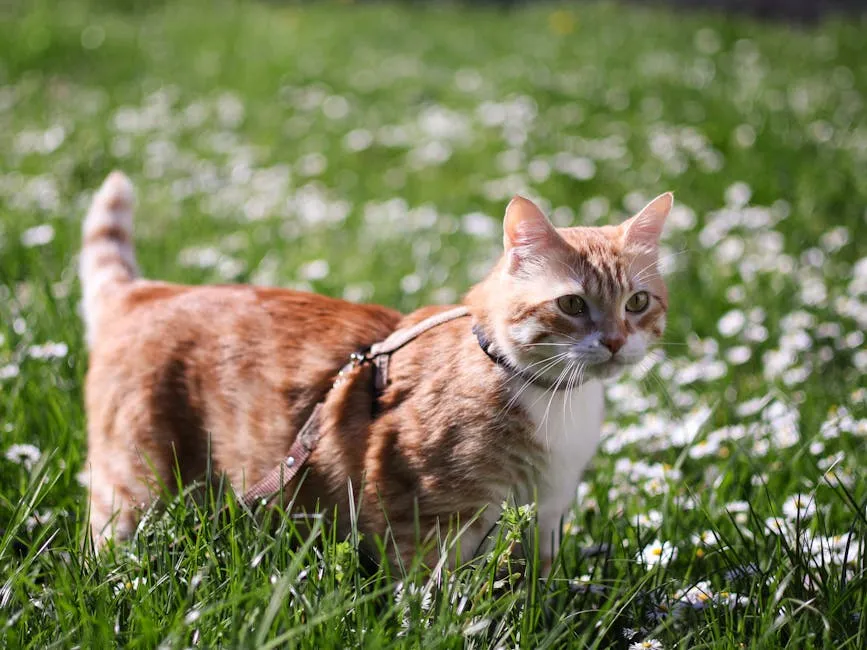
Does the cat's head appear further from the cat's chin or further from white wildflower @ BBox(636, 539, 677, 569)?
white wildflower @ BBox(636, 539, 677, 569)

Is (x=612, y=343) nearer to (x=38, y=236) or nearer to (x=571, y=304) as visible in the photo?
(x=571, y=304)

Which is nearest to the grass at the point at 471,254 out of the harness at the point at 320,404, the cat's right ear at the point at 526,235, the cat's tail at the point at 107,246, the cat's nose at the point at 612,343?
the harness at the point at 320,404

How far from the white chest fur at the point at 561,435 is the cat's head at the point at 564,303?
57 millimetres

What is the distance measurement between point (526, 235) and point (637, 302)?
307mm

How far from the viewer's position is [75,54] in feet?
25.4

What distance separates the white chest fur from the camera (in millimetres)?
2031

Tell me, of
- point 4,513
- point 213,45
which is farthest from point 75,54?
point 4,513

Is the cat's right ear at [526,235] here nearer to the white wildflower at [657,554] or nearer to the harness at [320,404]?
the harness at [320,404]

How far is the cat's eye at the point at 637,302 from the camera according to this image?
6.82 feet

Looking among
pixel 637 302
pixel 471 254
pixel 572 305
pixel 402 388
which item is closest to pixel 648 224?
pixel 637 302

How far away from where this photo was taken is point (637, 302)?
209 centimetres

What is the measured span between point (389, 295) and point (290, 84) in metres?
3.95

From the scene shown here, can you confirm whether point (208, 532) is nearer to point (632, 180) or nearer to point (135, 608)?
point (135, 608)

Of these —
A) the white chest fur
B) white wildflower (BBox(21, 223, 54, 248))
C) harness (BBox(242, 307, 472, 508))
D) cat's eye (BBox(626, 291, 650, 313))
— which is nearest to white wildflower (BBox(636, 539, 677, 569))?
the white chest fur
